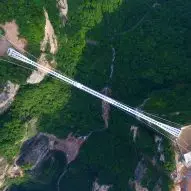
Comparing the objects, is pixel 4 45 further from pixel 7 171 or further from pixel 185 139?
pixel 185 139

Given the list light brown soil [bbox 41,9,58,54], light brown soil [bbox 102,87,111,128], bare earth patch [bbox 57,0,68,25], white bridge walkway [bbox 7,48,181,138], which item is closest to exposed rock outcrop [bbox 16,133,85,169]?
light brown soil [bbox 102,87,111,128]

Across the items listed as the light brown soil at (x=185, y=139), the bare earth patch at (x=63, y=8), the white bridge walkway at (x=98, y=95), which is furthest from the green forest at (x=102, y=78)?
the light brown soil at (x=185, y=139)

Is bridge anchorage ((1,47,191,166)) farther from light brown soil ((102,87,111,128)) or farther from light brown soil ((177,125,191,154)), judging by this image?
light brown soil ((102,87,111,128))

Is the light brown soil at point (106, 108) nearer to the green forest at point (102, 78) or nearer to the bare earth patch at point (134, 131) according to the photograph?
the green forest at point (102, 78)

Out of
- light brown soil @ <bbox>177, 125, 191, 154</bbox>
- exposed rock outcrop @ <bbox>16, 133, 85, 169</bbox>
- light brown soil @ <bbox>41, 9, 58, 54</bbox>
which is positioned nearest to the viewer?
light brown soil @ <bbox>177, 125, 191, 154</bbox>

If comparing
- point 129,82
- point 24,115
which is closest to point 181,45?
point 129,82

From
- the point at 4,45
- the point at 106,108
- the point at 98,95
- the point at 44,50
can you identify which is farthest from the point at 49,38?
the point at 106,108
